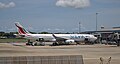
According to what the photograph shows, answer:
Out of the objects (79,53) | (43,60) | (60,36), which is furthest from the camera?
(60,36)

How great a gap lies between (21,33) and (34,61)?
80.8 meters

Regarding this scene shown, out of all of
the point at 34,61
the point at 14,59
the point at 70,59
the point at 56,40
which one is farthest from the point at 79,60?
the point at 56,40

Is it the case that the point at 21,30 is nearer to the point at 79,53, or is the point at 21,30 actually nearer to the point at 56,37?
the point at 56,37

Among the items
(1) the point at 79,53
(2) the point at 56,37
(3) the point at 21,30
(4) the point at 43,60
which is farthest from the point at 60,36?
(4) the point at 43,60

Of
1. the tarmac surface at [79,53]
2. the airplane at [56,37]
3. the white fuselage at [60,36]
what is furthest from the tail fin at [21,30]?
the tarmac surface at [79,53]

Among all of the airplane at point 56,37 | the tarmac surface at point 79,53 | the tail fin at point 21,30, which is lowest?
the tarmac surface at point 79,53

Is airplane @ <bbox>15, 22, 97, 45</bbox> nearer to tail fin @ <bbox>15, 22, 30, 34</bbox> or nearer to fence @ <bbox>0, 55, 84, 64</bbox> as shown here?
tail fin @ <bbox>15, 22, 30, 34</bbox>

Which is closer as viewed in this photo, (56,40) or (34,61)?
(34,61)

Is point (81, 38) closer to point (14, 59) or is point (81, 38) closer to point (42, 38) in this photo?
point (42, 38)

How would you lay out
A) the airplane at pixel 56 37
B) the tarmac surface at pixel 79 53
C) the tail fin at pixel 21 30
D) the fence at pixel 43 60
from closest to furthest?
the fence at pixel 43 60, the tarmac surface at pixel 79 53, the airplane at pixel 56 37, the tail fin at pixel 21 30

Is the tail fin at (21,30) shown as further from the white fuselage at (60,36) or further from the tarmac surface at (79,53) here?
the tarmac surface at (79,53)

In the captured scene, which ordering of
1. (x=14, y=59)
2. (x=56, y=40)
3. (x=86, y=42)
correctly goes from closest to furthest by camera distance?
(x=14, y=59) < (x=56, y=40) < (x=86, y=42)

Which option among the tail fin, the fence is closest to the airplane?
the tail fin

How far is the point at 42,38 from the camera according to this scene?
305 feet
